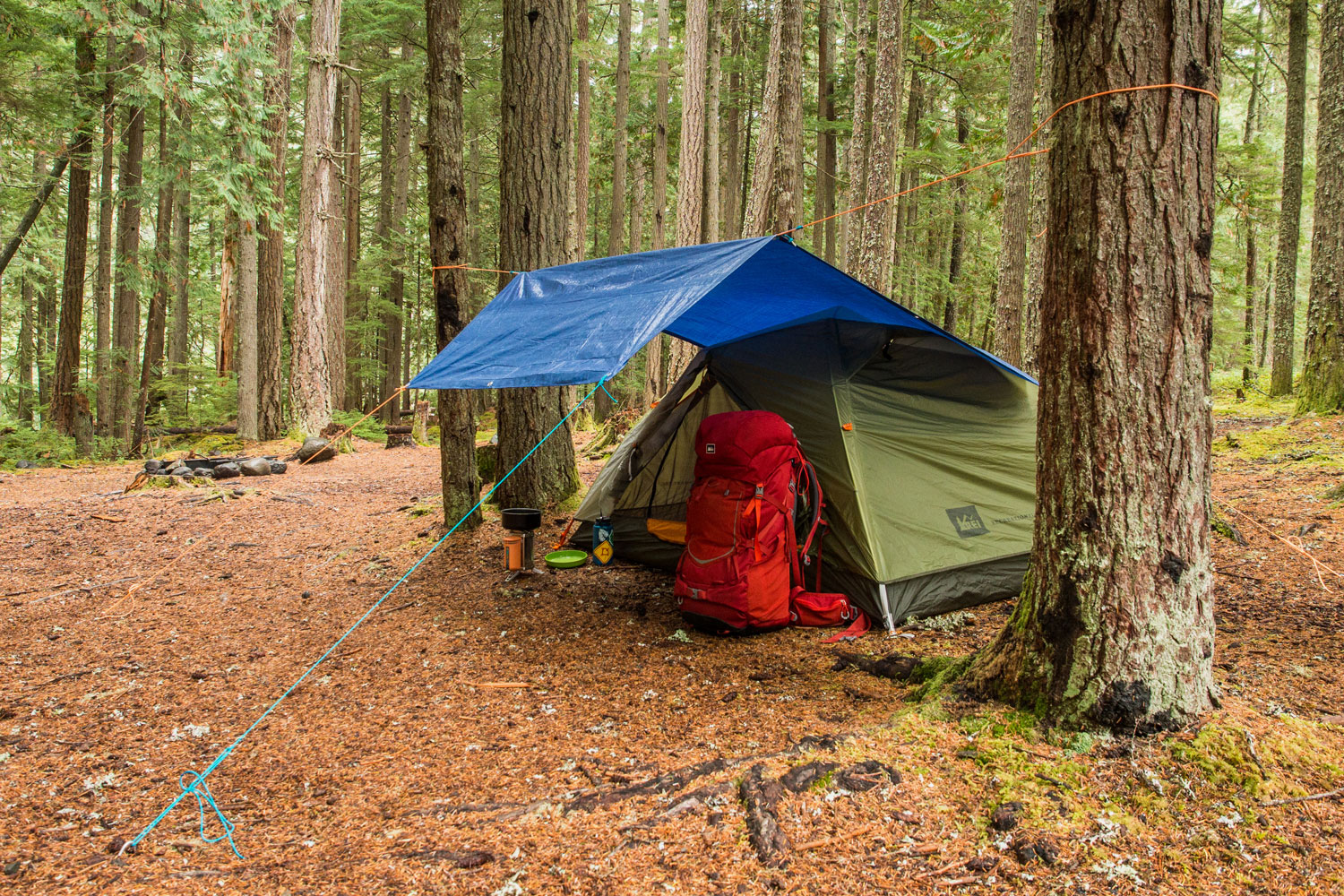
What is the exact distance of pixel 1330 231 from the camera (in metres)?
6.36

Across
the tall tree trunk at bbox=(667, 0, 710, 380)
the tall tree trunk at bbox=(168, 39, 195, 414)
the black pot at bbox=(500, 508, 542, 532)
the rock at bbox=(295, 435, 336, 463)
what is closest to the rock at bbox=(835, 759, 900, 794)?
the black pot at bbox=(500, 508, 542, 532)

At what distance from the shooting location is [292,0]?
30.7ft

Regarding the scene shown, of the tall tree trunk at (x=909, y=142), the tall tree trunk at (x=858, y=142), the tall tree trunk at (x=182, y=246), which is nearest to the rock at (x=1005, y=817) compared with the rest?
the tall tree trunk at (x=858, y=142)

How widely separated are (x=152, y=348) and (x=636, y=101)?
408 inches

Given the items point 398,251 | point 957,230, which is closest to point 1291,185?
point 957,230

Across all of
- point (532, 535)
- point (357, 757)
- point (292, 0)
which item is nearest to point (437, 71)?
point (532, 535)

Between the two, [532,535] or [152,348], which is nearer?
[532,535]

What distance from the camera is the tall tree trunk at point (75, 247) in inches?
348

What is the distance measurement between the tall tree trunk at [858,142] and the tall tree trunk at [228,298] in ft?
27.0

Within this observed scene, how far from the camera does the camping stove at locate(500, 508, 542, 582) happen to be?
441cm

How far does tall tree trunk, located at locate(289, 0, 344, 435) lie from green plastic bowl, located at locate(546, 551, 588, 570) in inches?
285

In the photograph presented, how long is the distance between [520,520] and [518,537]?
11cm

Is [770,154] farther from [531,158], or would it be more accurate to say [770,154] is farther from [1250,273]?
[1250,273]

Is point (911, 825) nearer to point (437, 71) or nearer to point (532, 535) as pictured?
point (532, 535)
